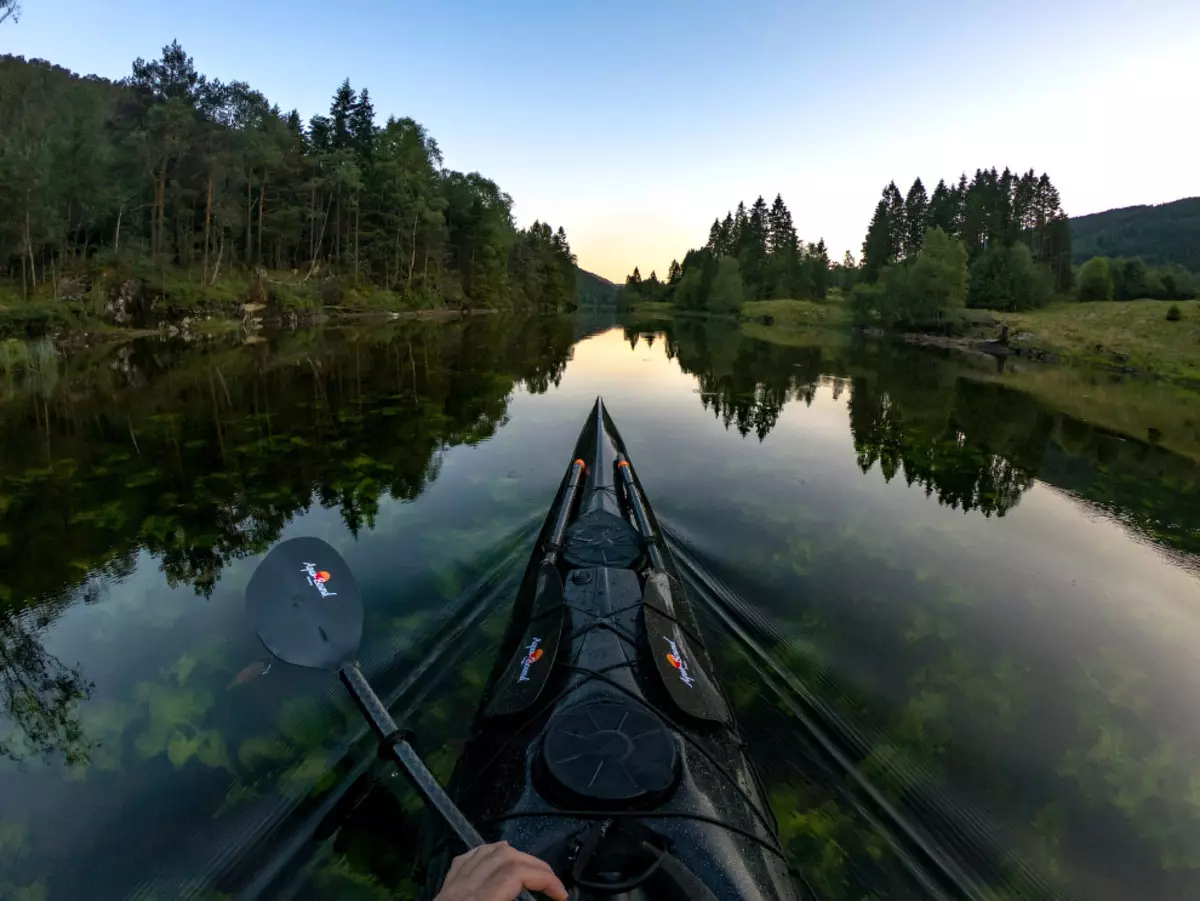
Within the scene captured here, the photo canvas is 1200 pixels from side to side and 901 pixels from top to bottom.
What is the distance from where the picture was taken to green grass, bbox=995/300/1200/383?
1220 inches

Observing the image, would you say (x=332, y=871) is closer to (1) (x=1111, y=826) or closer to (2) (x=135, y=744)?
(2) (x=135, y=744)

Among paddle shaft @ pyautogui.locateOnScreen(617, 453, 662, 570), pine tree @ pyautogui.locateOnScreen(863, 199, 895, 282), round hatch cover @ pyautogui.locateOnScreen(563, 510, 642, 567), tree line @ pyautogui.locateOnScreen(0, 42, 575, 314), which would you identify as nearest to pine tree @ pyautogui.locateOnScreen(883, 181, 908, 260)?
pine tree @ pyautogui.locateOnScreen(863, 199, 895, 282)

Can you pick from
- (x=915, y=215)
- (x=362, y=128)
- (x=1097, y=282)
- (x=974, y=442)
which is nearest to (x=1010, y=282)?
(x=1097, y=282)

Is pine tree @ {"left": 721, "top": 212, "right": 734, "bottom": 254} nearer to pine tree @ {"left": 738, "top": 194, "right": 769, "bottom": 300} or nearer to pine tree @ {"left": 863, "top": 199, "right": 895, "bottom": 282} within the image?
pine tree @ {"left": 738, "top": 194, "right": 769, "bottom": 300}

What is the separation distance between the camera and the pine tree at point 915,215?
78.9 meters

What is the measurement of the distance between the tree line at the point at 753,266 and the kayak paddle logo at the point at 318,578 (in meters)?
91.0

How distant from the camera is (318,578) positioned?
411 centimetres

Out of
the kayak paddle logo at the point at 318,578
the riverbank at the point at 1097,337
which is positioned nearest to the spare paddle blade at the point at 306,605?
the kayak paddle logo at the point at 318,578

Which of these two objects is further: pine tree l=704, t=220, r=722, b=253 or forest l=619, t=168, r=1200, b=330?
pine tree l=704, t=220, r=722, b=253

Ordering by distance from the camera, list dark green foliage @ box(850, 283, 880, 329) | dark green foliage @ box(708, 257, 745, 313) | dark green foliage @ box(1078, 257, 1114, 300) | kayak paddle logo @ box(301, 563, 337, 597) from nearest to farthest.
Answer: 1. kayak paddle logo @ box(301, 563, 337, 597)
2. dark green foliage @ box(1078, 257, 1114, 300)
3. dark green foliage @ box(850, 283, 880, 329)
4. dark green foliage @ box(708, 257, 745, 313)

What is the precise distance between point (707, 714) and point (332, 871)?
2457 millimetres

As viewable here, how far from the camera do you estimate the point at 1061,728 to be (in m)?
5.00

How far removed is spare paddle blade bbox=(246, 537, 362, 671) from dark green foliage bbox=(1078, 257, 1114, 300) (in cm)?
7907

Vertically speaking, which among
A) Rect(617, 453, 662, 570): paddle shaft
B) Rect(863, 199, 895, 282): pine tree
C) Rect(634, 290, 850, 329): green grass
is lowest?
Rect(617, 453, 662, 570): paddle shaft
